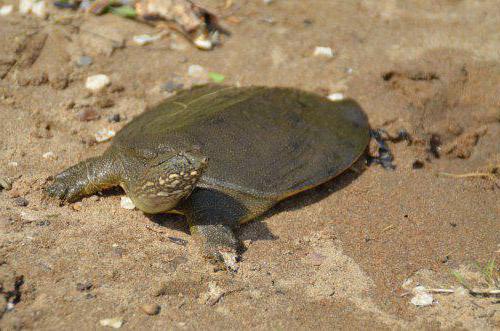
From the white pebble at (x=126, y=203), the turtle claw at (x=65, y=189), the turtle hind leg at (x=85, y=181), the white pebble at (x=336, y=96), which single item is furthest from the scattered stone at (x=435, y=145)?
the turtle claw at (x=65, y=189)

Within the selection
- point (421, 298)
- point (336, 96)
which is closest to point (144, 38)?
point (336, 96)

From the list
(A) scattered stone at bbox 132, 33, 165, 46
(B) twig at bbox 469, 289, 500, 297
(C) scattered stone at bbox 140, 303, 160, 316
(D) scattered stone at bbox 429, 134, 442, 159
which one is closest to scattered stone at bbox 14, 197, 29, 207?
(C) scattered stone at bbox 140, 303, 160, 316

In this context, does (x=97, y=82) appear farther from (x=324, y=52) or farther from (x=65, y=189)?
(x=324, y=52)

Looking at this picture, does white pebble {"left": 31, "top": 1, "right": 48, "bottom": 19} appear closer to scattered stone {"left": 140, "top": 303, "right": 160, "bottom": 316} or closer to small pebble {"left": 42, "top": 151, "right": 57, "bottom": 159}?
small pebble {"left": 42, "top": 151, "right": 57, "bottom": 159}

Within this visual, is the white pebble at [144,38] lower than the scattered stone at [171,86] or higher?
higher

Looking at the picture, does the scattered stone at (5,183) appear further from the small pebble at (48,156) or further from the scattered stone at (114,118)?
the scattered stone at (114,118)
